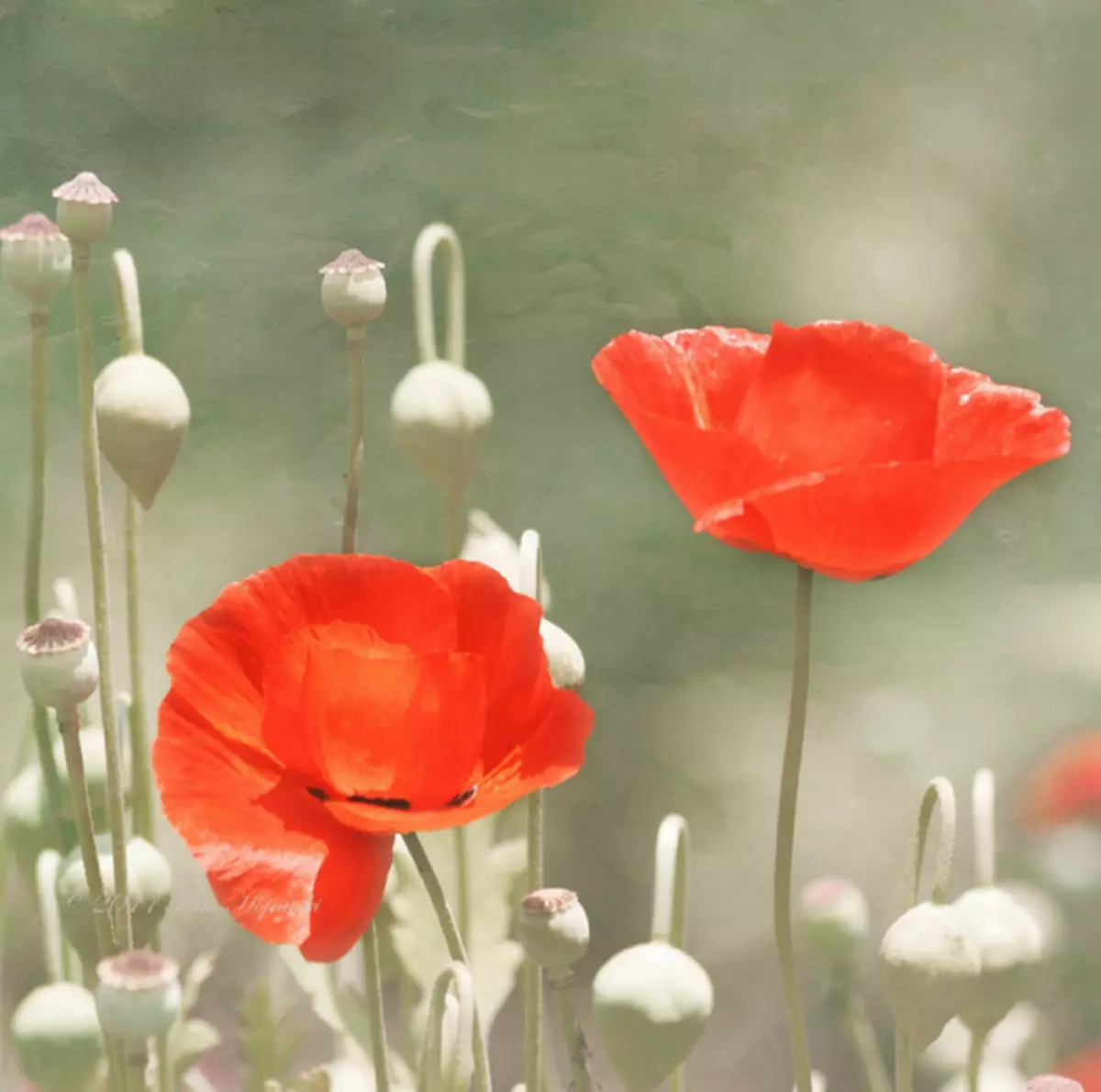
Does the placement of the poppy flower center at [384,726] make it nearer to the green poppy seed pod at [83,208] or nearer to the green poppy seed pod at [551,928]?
the green poppy seed pod at [551,928]

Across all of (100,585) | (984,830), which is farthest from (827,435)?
(100,585)

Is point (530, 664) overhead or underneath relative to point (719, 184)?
underneath

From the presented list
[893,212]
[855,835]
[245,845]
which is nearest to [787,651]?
[855,835]

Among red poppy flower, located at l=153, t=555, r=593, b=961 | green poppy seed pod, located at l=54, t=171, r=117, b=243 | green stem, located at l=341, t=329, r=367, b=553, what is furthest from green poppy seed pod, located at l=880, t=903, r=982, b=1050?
green poppy seed pod, located at l=54, t=171, r=117, b=243

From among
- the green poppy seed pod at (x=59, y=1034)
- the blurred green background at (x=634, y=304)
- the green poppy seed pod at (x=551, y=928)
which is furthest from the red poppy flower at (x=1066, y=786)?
the green poppy seed pod at (x=59, y=1034)

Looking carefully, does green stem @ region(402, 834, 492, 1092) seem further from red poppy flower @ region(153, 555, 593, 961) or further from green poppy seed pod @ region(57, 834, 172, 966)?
green poppy seed pod @ region(57, 834, 172, 966)

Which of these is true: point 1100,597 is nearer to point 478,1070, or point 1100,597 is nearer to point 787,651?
point 787,651
